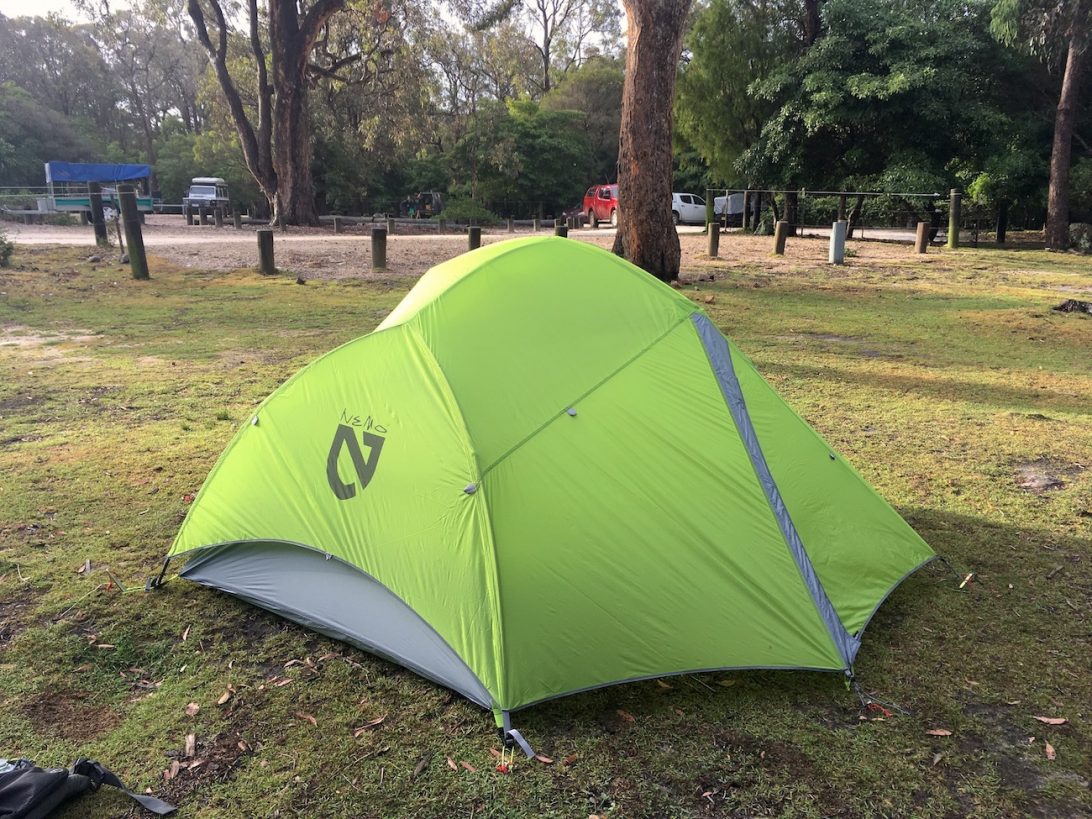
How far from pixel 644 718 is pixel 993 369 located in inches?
241

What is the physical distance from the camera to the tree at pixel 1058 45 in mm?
16141

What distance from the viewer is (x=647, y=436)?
3.04 m

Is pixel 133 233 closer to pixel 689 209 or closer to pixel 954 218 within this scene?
pixel 954 218

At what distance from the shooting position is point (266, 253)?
13578mm

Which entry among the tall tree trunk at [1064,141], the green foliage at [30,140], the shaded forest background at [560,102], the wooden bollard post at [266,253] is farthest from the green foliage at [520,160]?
the wooden bollard post at [266,253]

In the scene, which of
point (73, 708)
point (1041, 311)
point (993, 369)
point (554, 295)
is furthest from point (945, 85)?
point (73, 708)

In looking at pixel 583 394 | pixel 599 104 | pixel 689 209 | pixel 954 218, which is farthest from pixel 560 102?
pixel 583 394

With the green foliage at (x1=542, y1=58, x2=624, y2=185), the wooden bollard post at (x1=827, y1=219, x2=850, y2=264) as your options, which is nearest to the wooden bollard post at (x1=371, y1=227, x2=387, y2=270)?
the wooden bollard post at (x1=827, y1=219, x2=850, y2=264)

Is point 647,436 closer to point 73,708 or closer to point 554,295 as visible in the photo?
point 554,295

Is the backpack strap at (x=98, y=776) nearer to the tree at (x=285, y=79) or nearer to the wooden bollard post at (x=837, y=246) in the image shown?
the wooden bollard post at (x=837, y=246)

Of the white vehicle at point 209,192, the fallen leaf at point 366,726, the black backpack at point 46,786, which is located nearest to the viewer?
the black backpack at point 46,786

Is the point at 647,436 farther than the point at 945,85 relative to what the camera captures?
No

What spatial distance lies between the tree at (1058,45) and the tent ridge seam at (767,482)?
17678 millimetres

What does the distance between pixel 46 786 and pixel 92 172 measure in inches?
1442
